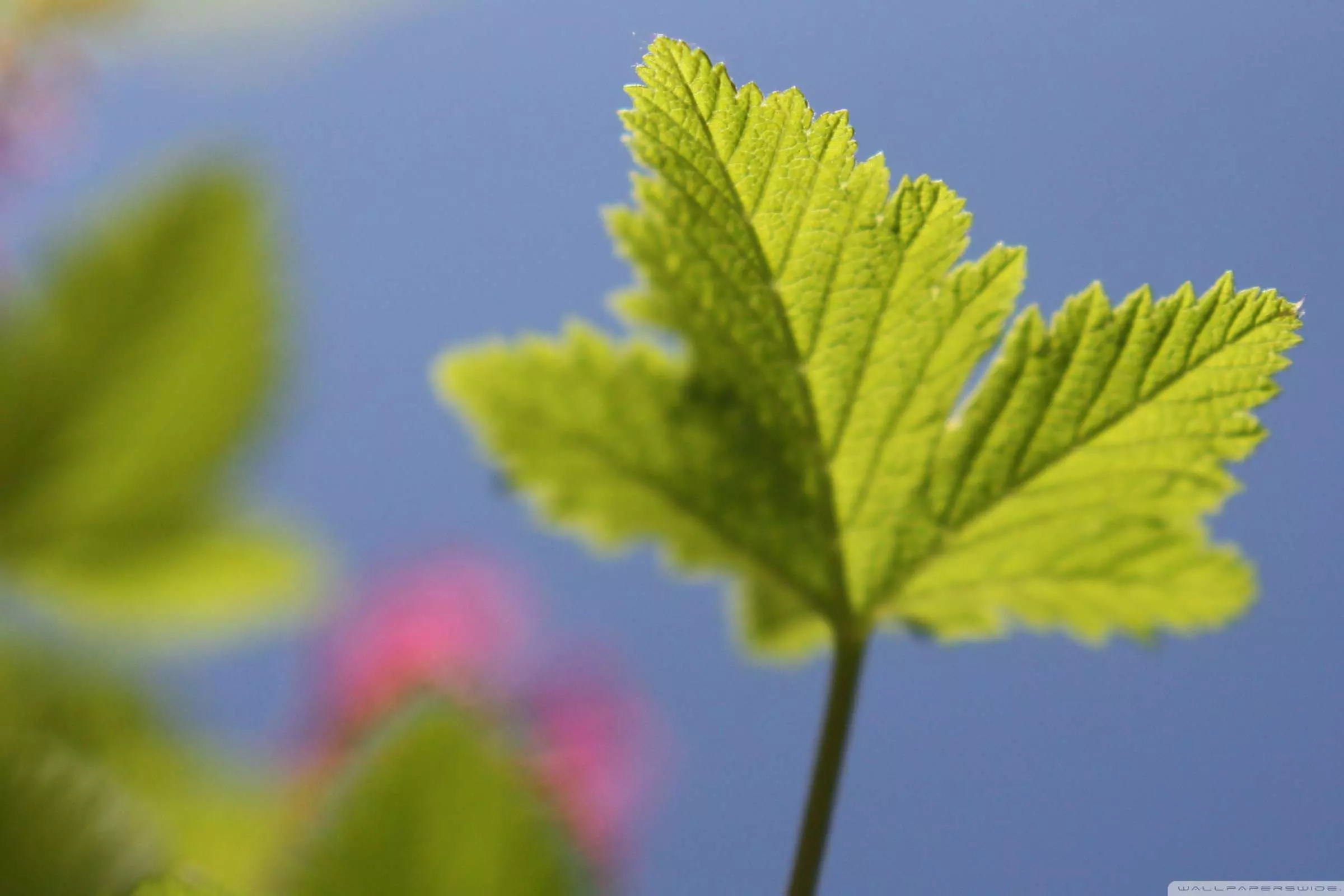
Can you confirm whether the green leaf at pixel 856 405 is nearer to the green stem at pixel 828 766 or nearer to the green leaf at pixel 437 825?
the green stem at pixel 828 766

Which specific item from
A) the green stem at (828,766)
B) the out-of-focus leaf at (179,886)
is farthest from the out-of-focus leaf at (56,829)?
the green stem at (828,766)

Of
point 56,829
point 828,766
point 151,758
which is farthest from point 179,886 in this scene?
point 151,758

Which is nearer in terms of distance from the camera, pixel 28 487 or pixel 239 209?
pixel 28 487

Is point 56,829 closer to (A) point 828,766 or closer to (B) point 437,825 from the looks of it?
(B) point 437,825

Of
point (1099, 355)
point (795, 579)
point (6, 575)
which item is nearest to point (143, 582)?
point (6, 575)

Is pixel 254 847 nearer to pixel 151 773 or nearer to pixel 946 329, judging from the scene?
pixel 151 773

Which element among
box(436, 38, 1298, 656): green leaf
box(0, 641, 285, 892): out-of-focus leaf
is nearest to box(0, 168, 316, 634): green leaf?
box(0, 641, 285, 892): out-of-focus leaf
